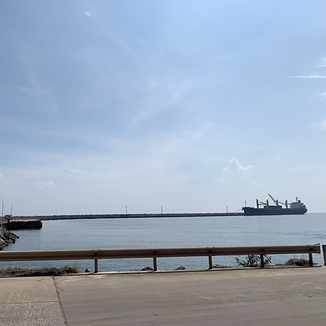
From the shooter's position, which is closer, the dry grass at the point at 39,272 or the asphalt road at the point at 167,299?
the asphalt road at the point at 167,299

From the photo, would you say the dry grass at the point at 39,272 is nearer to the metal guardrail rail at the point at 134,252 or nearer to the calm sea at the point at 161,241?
the metal guardrail rail at the point at 134,252

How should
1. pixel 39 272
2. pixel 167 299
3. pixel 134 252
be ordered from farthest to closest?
1. pixel 134 252
2. pixel 39 272
3. pixel 167 299

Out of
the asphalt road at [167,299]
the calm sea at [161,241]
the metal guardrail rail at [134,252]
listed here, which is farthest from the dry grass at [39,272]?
the calm sea at [161,241]

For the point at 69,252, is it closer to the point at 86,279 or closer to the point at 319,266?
the point at 86,279

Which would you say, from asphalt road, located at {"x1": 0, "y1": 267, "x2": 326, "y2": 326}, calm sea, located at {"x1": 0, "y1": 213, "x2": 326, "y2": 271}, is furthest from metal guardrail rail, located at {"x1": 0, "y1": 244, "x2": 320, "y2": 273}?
calm sea, located at {"x1": 0, "y1": 213, "x2": 326, "y2": 271}

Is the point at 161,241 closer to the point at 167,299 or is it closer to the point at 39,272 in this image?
the point at 39,272

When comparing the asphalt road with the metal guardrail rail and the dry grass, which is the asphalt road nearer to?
the metal guardrail rail

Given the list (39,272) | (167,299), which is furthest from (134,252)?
(167,299)

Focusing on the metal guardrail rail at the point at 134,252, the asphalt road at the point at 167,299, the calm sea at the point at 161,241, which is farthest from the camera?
the calm sea at the point at 161,241

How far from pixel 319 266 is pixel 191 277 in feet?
16.3

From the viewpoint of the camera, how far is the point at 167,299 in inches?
301

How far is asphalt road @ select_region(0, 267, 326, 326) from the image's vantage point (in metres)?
6.20

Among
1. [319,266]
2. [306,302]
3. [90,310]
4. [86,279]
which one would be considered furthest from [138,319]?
[319,266]

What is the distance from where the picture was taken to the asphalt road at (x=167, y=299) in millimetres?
6203
